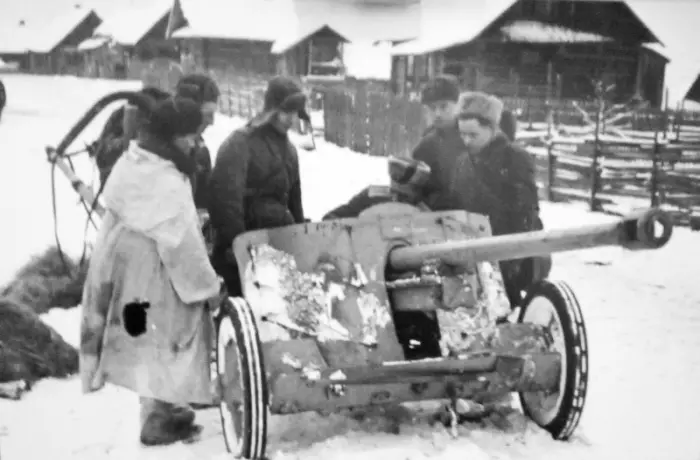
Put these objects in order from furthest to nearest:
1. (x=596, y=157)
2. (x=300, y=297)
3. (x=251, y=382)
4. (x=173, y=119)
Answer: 1. (x=596, y=157)
2. (x=300, y=297)
3. (x=173, y=119)
4. (x=251, y=382)

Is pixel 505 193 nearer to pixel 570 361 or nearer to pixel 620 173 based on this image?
pixel 620 173

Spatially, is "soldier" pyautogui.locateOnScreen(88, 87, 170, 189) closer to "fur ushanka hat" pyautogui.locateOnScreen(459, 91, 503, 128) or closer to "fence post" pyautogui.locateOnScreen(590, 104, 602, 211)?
"fur ushanka hat" pyautogui.locateOnScreen(459, 91, 503, 128)

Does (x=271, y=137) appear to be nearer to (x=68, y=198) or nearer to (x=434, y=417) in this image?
(x=68, y=198)

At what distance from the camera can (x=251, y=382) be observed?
2143mm

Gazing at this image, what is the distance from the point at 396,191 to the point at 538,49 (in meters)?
1.17

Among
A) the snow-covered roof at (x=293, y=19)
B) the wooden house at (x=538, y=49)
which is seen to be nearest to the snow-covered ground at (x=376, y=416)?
the snow-covered roof at (x=293, y=19)

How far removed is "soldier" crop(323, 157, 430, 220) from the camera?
2889 mm

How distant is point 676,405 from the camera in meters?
2.79

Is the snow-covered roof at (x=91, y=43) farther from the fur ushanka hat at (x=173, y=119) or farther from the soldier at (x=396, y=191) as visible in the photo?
the soldier at (x=396, y=191)

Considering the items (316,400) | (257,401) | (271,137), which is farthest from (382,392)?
(271,137)

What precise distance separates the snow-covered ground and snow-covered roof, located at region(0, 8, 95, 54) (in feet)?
0.44

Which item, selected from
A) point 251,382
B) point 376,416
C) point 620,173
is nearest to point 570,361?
point 376,416

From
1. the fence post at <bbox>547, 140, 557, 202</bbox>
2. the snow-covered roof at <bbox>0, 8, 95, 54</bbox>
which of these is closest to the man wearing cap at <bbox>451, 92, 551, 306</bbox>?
the fence post at <bbox>547, 140, 557, 202</bbox>

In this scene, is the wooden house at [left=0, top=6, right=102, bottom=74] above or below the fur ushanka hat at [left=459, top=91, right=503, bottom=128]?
above
